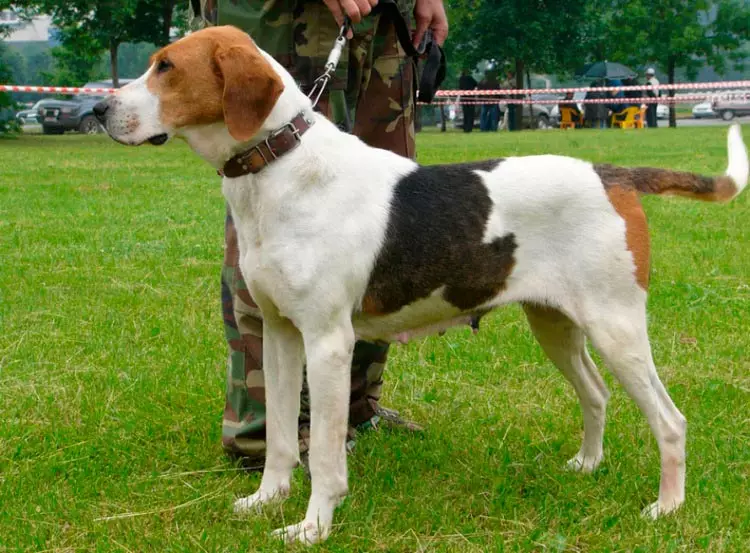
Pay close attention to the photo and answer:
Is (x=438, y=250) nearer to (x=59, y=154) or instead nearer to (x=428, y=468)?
(x=428, y=468)

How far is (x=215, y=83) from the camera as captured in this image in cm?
336

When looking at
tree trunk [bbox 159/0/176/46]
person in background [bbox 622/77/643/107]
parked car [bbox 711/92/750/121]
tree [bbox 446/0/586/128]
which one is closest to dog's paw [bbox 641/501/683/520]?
tree trunk [bbox 159/0/176/46]

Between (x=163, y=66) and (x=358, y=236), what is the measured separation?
88 cm

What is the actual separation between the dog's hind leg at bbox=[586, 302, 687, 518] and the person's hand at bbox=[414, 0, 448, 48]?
1.56m

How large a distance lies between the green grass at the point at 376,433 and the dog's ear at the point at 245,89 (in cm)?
145

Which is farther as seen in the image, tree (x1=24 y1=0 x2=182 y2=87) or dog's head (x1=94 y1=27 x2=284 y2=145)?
tree (x1=24 y1=0 x2=182 y2=87)

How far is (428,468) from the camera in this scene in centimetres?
430

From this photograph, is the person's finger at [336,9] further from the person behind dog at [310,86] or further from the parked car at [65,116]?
the parked car at [65,116]

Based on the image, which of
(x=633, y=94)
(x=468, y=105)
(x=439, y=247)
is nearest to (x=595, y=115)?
(x=633, y=94)

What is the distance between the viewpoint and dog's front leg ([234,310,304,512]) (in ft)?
12.3

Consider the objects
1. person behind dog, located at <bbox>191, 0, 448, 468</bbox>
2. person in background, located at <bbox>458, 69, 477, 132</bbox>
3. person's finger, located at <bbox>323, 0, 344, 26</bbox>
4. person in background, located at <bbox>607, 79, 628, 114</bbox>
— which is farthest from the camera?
person in background, located at <bbox>458, 69, 477, 132</bbox>

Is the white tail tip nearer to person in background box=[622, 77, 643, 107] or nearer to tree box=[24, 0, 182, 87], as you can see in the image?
tree box=[24, 0, 182, 87]

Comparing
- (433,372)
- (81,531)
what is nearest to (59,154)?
(433,372)

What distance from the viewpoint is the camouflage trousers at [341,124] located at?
4051 millimetres
